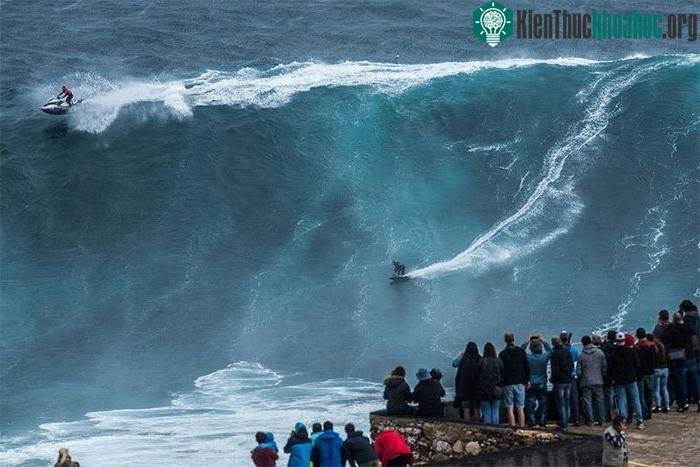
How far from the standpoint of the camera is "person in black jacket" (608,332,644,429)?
32.2 meters

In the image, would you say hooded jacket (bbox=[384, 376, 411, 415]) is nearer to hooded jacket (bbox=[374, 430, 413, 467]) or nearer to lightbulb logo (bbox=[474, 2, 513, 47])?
hooded jacket (bbox=[374, 430, 413, 467])

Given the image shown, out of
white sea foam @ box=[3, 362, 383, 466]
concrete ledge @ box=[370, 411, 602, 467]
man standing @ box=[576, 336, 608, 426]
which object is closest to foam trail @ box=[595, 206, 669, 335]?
white sea foam @ box=[3, 362, 383, 466]

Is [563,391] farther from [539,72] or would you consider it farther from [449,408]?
[539,72]

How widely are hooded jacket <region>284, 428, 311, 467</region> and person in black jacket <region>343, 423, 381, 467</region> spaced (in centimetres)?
82

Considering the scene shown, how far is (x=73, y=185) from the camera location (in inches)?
2682

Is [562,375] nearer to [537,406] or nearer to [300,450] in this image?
[537,406]

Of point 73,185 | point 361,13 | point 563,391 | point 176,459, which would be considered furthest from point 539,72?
point 563,391

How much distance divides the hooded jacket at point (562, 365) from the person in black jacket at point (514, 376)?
2.07 ft

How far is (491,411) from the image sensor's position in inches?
1225

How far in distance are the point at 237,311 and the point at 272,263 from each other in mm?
4842

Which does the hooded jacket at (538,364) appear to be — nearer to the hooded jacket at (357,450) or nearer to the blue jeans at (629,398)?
the blue jeans at (629,398)

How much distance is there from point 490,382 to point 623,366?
328 centimetres

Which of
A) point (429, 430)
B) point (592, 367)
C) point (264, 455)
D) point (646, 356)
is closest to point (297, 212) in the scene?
point (646, 356)

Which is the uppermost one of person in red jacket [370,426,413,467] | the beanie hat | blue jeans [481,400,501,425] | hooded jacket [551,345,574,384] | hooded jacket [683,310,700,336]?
hooded jacket [683,310,700,336]
